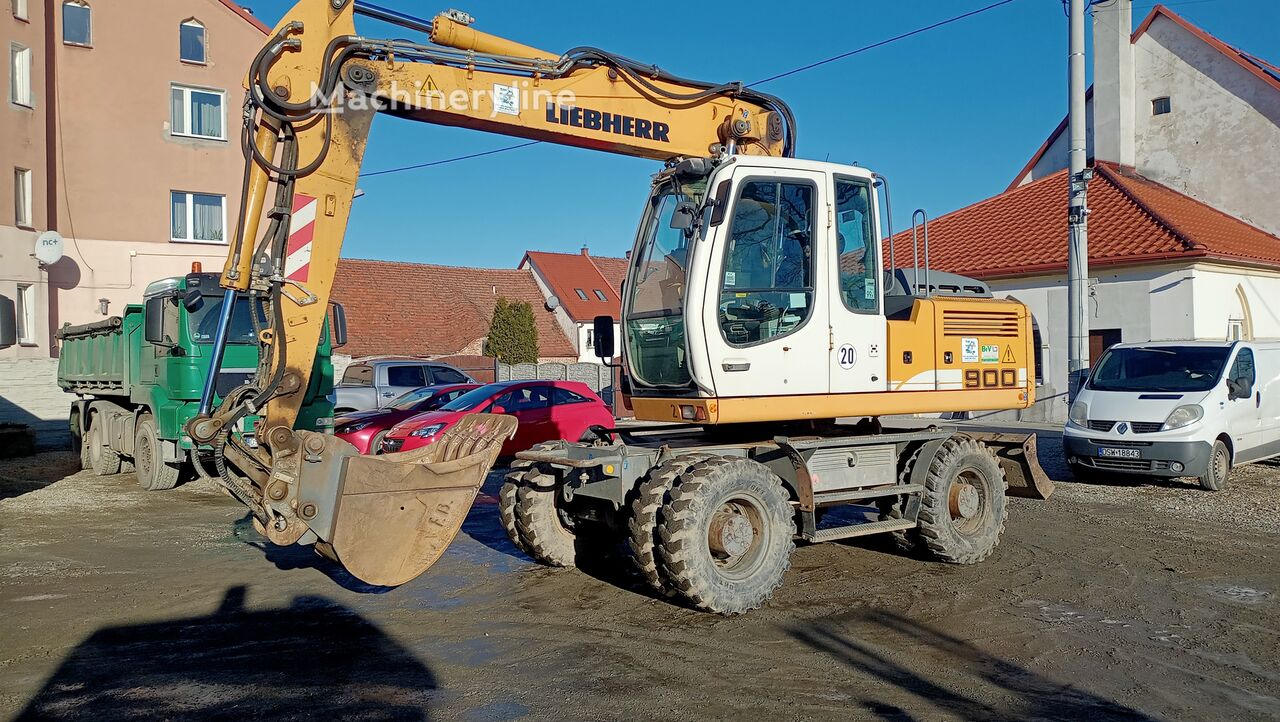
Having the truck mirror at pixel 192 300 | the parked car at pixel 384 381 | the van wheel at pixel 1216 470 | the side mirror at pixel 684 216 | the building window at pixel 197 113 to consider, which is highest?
the building window at pixel 197 113

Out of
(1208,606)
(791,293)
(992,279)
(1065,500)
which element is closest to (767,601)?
(791,293)

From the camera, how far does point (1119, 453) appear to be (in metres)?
12.2

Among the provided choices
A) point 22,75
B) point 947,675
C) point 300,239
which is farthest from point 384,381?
point 947,675

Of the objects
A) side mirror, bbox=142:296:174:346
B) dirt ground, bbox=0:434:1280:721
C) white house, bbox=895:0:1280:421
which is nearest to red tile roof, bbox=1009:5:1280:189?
white house, bbox=895:0:1280:421

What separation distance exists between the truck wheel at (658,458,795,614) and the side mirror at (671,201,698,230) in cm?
168

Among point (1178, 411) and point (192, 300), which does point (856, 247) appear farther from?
point (192, 300)

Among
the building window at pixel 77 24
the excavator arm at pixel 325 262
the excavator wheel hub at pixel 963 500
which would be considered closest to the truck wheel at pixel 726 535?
the excavator arm at pixel 325 262

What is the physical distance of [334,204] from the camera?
20.1ft

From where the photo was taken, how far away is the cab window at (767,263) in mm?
7031

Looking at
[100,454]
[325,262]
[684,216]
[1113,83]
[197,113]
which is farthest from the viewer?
[197,113]

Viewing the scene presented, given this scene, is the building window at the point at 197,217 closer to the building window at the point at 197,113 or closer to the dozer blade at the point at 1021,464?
the building window at the point at 197,113

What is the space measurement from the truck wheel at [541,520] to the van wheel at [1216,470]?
27.9 feet

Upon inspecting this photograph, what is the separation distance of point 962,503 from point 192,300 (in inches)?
367

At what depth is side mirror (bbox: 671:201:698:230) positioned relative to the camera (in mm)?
6980
